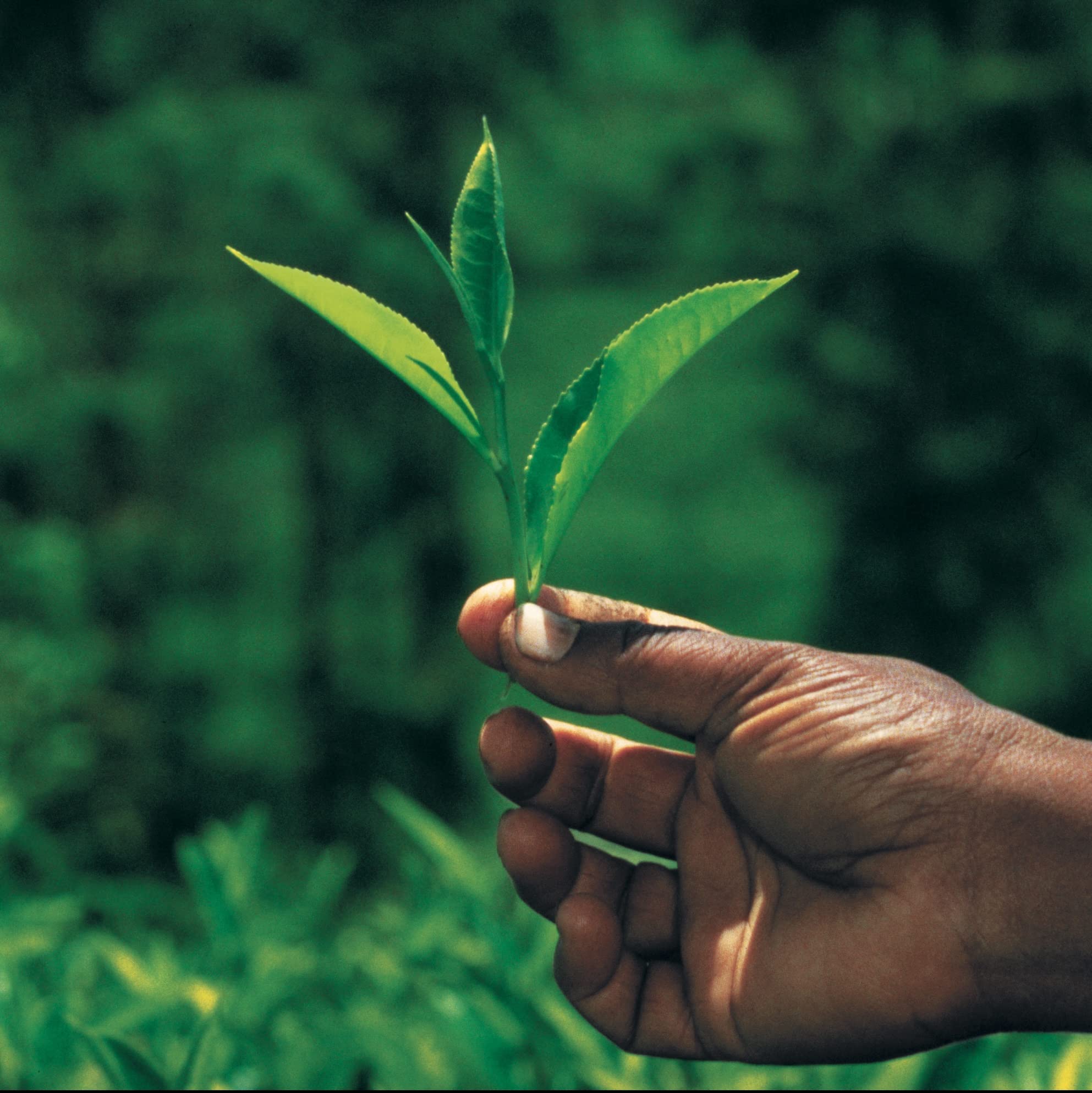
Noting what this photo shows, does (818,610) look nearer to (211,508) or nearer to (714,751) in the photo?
(211,508)

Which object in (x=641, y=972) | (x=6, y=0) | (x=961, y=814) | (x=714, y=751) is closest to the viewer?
(x=961, y=814)

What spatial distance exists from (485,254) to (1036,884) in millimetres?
799

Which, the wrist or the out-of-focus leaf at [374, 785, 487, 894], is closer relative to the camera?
the wrist

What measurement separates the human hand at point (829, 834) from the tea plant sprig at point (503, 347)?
5.9 inches

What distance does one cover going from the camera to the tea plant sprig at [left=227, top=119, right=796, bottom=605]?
99cm

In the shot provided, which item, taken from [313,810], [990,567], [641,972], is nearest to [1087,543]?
[990,567]

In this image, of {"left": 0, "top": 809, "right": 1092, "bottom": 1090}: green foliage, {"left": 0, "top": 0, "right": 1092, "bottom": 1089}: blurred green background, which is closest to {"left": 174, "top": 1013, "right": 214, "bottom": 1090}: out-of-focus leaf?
{"left": 0, "top": 809, "right": 1092, "bottom": 1090}: green foliage

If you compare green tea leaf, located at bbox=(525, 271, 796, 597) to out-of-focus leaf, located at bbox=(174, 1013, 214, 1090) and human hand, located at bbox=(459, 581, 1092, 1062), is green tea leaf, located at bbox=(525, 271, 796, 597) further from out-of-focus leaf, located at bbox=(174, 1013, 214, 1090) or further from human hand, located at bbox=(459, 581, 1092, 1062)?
out-of-focus leaf, located at bbox=(174, 1013, 214, 1090)

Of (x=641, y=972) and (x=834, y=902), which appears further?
(x=641, y=972)

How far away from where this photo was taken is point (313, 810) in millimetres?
3738

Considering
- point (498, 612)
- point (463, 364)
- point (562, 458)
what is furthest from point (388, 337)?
point (463, 364)

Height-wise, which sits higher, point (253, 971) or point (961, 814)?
point (961, 814)

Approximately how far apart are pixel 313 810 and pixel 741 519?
1650mm

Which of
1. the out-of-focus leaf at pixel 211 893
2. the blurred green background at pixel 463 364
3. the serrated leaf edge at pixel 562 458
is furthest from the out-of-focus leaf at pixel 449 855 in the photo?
the blurred green background at pixel 463 364
